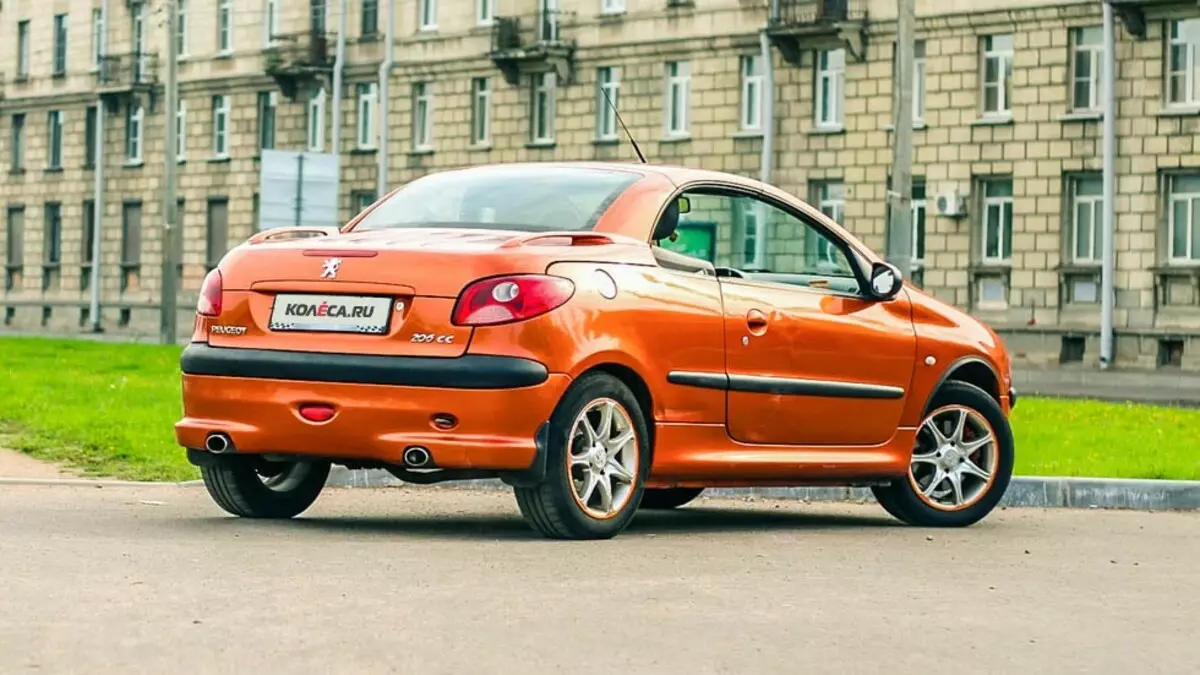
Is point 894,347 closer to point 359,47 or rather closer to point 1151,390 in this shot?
point 1151,390

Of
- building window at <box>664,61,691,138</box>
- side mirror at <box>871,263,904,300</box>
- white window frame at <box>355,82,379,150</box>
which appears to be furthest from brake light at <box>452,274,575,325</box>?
white window frame at <box>355,82,379,150</box>

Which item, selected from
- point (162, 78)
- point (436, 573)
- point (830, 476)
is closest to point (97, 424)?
point (830, 476)

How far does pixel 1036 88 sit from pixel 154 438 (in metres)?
30.5

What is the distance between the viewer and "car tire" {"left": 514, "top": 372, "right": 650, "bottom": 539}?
9977 millimetres

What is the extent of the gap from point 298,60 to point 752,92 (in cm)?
1408

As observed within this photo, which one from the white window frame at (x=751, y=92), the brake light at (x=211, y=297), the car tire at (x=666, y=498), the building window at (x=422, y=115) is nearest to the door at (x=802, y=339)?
the car tire at (x=666, y=498)

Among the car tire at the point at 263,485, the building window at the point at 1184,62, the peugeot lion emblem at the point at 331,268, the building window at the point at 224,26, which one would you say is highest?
the building window at the point at 224,26

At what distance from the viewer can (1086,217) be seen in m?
43.8

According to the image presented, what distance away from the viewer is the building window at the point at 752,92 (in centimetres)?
4975

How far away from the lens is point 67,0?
70.1 metres

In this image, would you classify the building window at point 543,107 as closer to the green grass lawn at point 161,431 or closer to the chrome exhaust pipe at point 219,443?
the green grass lawn at point 161,431

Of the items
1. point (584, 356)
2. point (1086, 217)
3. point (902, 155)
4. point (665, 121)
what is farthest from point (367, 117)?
point (584, 356)

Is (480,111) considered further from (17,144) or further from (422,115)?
(17,144)

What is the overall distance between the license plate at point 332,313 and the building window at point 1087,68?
34534 mm
